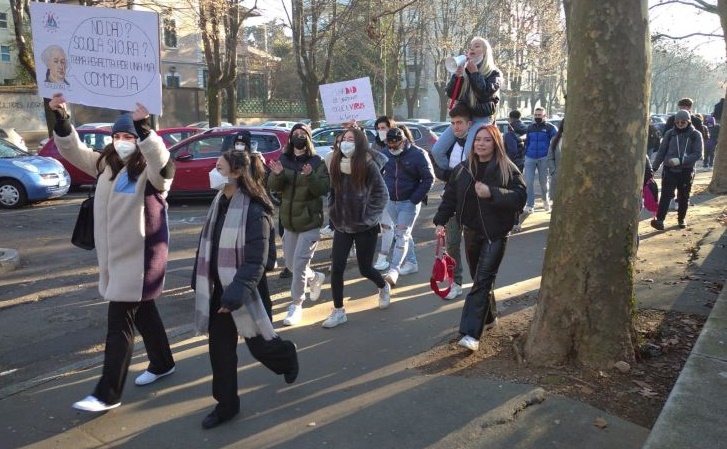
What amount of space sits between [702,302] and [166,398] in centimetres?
475

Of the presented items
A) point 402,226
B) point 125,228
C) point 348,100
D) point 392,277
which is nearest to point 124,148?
point 125,228

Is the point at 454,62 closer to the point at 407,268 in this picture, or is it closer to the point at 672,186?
the point at 407,268

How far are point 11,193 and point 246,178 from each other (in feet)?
35.6

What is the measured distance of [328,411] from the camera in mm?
3848

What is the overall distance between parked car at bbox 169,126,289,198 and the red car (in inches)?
87.4

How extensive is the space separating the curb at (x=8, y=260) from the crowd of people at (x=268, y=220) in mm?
4195

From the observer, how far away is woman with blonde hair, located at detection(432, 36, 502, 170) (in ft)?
16.5

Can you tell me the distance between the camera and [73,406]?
3.83 meters

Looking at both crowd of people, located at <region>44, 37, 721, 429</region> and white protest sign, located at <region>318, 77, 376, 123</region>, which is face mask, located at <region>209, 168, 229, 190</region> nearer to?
crowd of people, located at <region>44, 37, 721, 429</region>

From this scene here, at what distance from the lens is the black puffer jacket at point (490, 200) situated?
14.8 feet

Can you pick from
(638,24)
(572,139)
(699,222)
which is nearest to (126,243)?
(572,139)

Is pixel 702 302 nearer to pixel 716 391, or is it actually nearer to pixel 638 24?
pixel 716 391

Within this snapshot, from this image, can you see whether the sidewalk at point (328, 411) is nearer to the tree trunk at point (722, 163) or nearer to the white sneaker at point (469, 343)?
the white sneaker at point (469, 343)

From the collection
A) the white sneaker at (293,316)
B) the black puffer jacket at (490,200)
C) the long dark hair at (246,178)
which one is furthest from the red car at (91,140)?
the long dark hair at (246,178)
